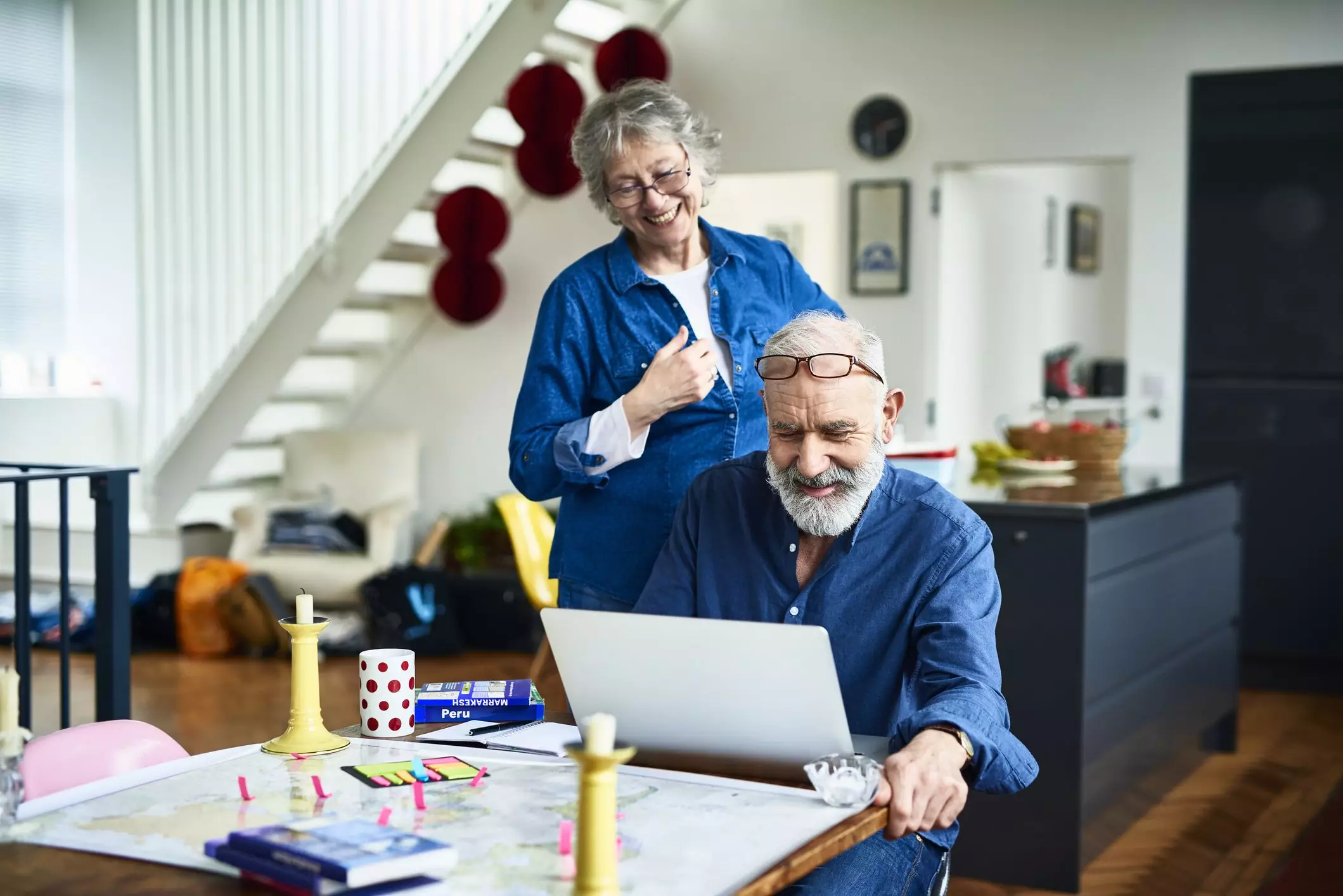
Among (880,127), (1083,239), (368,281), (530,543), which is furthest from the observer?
(1083,239)

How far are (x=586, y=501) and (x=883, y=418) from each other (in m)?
0.56

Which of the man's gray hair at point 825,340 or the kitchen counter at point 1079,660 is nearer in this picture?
the man's gray hair at point 825,340

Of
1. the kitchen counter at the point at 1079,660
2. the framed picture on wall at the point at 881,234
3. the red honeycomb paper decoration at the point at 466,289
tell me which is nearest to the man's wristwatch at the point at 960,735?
the kitchen counter at the point at 1079,660

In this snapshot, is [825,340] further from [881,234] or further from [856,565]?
[881,234]

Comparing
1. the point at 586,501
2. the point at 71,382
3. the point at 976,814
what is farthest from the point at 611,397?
the point at 71,382

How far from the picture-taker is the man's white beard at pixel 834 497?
1.88 m

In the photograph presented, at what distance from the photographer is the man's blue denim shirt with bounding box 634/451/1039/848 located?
5.61 feet

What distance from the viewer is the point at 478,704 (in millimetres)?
1865

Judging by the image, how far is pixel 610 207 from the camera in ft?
7.68

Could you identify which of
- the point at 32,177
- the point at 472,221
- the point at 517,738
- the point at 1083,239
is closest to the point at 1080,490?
the point at 517,738

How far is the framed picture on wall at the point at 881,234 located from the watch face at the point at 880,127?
5.5 inches

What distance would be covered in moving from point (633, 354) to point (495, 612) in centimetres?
398

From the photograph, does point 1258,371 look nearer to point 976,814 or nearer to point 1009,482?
point 1009,482

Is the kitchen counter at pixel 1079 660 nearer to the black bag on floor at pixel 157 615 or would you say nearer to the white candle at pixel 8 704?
the white candle at pixel 8 704
